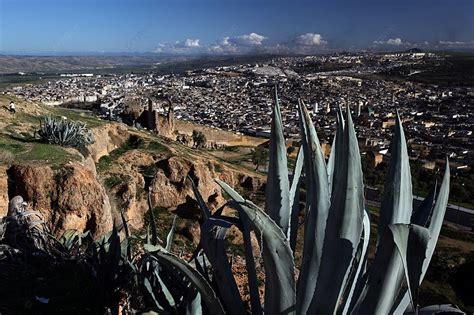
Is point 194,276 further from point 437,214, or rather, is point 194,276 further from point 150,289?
point 437,214

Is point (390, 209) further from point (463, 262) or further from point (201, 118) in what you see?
point (201, 118)

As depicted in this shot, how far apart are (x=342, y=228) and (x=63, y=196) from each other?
5.25 m

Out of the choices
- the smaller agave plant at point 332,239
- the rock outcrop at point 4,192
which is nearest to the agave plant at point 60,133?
the rock outcrop at point 4,192

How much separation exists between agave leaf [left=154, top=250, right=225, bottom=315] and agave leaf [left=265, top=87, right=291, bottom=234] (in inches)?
15.0

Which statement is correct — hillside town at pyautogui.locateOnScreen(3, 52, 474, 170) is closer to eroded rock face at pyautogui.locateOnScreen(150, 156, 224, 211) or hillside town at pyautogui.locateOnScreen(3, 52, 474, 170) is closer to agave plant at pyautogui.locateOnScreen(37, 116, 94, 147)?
eroded rock face at pyautogui.locateOnScreen(150, 156, 224, 211)

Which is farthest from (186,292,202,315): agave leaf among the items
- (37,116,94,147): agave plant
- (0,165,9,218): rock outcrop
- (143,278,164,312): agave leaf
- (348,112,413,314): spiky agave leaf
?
(37,116,94,147): agave plant

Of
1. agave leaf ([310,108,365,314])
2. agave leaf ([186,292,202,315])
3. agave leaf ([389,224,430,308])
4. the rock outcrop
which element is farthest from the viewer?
the rock outcrop

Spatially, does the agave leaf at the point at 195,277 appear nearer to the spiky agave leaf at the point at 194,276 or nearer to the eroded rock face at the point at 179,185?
the spiky agave leaf at the point at 194,276

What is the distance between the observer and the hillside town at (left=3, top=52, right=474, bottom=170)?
126ft

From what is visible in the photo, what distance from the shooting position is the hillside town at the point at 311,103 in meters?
38.5

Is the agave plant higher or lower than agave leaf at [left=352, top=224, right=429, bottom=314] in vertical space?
lower

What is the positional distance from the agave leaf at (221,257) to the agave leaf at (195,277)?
3.3 inches

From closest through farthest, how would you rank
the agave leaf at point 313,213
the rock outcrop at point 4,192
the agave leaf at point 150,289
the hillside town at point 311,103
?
the agave leaf at point 313,213, the agave leaf at point 150,289, the rock outcrop at point 4,192, the hillside town at point 311,103

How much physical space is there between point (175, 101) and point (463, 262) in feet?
184
